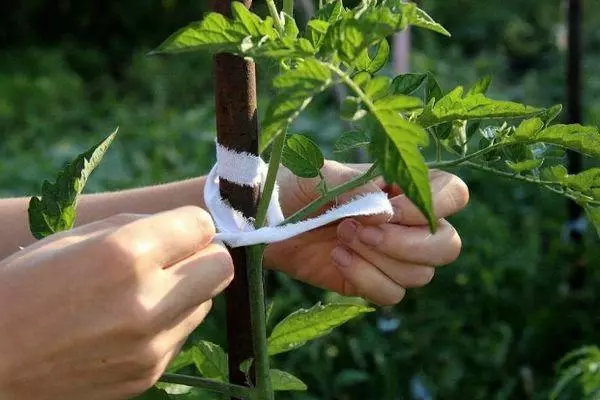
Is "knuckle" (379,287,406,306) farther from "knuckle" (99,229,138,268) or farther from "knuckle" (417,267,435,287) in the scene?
"knuckle" (99,229,138,268)

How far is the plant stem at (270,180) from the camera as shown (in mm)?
686

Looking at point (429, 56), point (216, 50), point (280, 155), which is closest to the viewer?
point (216, 50)

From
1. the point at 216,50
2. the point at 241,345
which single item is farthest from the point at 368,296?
the point at 216,50

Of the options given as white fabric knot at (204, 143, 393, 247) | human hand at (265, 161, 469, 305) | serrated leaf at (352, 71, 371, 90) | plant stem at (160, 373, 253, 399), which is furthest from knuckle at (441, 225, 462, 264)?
serrated leaf at (352, 71, 371, 90)

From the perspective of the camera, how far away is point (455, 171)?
2.55m

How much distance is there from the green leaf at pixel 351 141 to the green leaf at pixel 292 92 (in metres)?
0.15

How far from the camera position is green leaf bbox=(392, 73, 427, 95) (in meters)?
0.69

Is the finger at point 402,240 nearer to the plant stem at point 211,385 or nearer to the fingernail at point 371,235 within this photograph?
the fingernail at point 371,235

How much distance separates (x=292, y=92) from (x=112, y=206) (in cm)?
50

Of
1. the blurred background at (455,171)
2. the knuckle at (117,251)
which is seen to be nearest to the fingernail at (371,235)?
the knuckle at (117,251)

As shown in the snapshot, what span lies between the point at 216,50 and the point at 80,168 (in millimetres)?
186

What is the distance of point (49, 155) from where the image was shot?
3262 mm

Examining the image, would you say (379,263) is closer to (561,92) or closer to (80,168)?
(80,168)

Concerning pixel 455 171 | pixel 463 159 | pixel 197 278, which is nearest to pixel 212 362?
pixel 197 278
